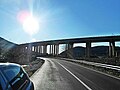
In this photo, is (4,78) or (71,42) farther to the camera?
(71,42)

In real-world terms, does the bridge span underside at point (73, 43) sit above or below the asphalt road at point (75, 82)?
above

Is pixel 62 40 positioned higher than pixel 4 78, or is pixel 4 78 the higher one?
pixel 62 40

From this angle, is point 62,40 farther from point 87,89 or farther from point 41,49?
point 87,89

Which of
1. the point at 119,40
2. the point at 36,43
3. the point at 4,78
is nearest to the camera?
the point at 4,78

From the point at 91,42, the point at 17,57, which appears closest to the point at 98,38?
the point at 91,42

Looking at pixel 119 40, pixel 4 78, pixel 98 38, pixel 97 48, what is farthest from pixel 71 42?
pixel 4 78

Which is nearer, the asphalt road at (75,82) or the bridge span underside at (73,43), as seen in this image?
the asphalt road at (75,82)

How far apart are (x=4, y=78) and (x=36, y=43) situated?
342 feet

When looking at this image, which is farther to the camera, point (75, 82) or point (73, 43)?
point (73, 43)

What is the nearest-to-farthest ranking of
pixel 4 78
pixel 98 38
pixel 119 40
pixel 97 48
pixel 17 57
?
pixel 4 78 → pixel 119 40 → pixel 98 38 → pixel 17 57 → pixel 97 48

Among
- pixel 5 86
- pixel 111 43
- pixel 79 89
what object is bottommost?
pixel 79 89

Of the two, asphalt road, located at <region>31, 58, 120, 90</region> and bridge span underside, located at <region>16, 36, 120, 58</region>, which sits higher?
bridge span underside, located at <region>16, 36, 120, 58</region>

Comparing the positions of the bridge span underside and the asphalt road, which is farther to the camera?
the bridge span underside

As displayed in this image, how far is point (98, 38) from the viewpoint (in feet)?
253
